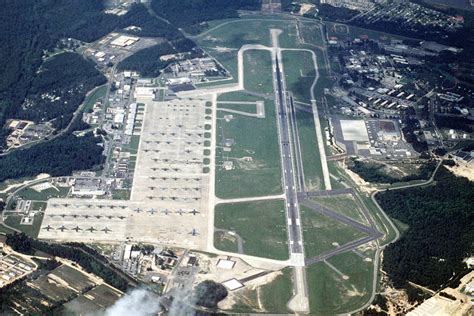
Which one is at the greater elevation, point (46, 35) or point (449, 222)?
point (46, 35)

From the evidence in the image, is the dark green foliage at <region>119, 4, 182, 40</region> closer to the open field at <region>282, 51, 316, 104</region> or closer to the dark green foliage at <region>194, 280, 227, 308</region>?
the open field at <region>282, 51, 316, 104</region>

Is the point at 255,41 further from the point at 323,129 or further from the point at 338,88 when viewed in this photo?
the point at 323,129

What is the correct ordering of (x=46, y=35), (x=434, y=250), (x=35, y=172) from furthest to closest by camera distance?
(x=46, y=35), (x=35, y=172), (x=434, y=250)

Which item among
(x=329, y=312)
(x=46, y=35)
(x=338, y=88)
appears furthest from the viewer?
(x=46, y=35)

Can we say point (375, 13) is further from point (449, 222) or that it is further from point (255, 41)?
point (449, 222)

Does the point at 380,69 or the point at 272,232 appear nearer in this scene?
the point at 272,232

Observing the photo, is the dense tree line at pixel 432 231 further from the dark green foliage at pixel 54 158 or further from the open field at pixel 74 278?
the dark green foliage at pixel 54 158

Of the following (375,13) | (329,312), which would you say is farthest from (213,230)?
(375,13)
